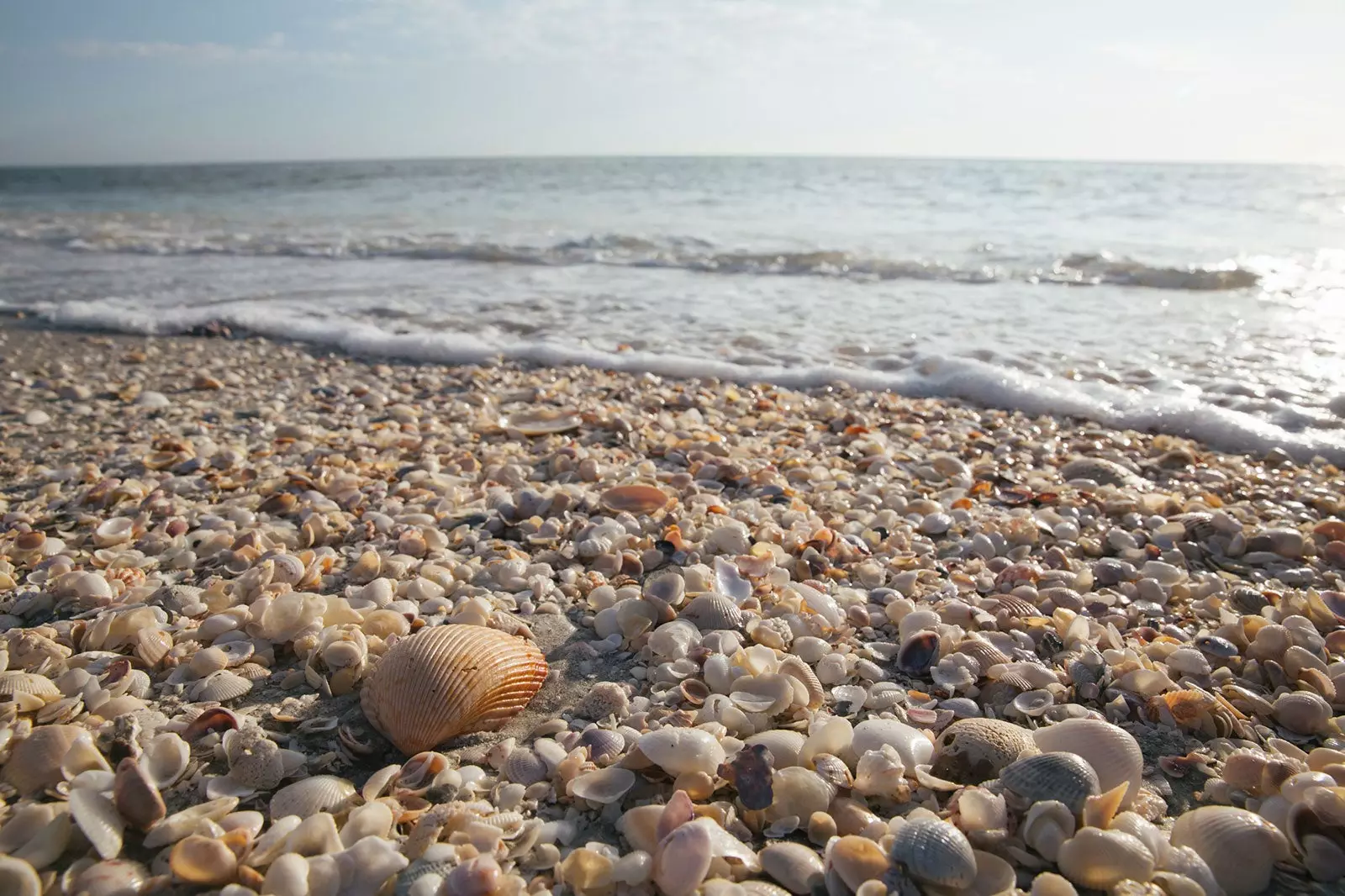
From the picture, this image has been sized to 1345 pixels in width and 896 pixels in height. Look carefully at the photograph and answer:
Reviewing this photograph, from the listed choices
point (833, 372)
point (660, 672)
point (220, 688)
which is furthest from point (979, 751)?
point (833, 372)

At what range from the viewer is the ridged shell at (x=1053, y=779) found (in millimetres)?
1453

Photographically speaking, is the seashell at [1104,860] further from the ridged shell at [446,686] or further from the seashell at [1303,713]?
the ridged shell at [446,686]

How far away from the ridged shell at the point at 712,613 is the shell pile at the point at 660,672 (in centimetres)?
1

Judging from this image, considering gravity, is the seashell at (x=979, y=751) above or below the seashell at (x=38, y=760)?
below

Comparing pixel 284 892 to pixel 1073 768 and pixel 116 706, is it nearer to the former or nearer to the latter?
pixel 116 706

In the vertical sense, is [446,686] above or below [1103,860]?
above

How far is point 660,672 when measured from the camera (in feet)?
6.37

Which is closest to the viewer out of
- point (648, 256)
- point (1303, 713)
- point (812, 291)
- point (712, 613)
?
point (1303, 713)

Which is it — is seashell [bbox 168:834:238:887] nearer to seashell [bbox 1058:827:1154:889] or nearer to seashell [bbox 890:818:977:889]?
seashell [bbox 890:818:977:889]

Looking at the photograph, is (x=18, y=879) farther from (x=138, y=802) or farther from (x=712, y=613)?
(x=712, y=613)

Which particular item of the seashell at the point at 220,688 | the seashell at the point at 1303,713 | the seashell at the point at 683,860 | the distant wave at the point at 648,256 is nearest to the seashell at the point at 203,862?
the seashell at the point at 220,688

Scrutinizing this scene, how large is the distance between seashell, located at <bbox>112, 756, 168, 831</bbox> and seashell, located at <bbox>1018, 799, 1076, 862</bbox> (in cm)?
152

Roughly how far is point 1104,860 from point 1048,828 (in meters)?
0.09

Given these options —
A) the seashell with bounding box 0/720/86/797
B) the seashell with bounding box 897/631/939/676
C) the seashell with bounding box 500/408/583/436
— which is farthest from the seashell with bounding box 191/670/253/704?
the seashell with bounding box 500/408/583/436
